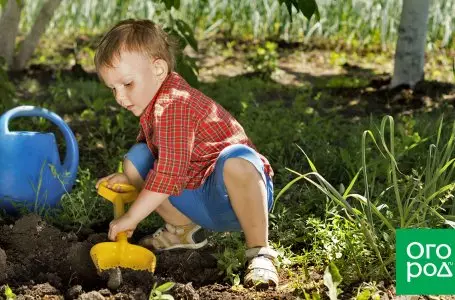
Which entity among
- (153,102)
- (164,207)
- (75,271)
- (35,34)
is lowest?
(75,271)

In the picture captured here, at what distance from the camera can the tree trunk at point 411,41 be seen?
15.6ft

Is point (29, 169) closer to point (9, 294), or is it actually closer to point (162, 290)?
point (9, 294)

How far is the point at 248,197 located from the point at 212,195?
130 mm

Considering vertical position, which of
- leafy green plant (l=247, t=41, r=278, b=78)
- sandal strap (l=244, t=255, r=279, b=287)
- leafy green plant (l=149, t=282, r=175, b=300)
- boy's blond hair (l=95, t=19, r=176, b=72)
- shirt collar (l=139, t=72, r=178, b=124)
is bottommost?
sandal strap (l=244, t=255, r=279, b=287)

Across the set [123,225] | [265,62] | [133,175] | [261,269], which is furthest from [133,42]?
[265,62]

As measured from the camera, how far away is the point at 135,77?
255 cm

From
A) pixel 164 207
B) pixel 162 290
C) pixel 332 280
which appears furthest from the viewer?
pixel 164 207

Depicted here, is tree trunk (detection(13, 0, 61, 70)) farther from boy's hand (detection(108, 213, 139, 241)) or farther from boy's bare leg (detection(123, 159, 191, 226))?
boy's hand (detection(108, 213, 139, 241))

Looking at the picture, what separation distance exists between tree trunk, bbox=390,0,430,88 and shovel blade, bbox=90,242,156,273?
8.50 feet

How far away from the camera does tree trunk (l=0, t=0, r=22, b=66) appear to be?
4.67m

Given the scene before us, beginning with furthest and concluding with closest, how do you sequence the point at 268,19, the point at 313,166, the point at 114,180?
the point at 268,19 < the point at 114,180 < the point at 313,166

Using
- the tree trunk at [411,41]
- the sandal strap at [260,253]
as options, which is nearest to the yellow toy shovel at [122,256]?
the sandal strap at [260,253]

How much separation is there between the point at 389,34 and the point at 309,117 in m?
1.80

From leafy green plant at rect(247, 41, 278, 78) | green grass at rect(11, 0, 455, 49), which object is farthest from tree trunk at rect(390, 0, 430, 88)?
green grass at rect(11, 0, 455, 49)
